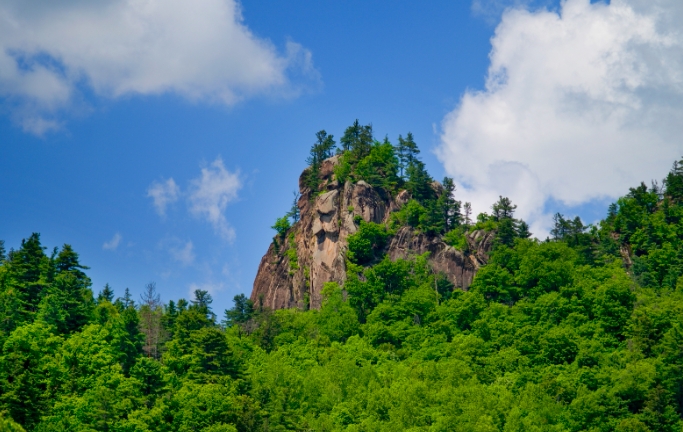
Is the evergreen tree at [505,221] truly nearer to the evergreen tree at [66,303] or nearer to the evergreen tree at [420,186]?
the evergreen tree at [420,186]

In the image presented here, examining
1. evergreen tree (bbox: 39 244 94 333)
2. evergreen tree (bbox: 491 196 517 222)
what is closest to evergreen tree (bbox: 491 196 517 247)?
evergreen tree (bbox: 491 196 517 222)

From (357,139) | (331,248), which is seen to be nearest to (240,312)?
(331,248)

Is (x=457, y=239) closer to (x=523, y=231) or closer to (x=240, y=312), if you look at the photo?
(x=523, y=231)

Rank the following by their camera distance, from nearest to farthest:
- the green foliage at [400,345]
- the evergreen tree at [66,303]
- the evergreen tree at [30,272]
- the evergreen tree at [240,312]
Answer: the green foliage at [400,345], the evergreen tree at [66,303], the evergreen tree at [30,272], the evergreen tree at [240,312]

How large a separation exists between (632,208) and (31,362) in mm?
75868

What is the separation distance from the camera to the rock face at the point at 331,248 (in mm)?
111438

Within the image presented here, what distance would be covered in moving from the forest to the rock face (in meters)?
1.59

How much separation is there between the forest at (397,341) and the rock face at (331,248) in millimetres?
1594

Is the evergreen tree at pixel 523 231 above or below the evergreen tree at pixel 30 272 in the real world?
above

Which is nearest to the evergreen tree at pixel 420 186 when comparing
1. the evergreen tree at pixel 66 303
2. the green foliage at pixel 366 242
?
the green foliage at pixel 366 242

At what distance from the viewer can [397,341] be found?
99.6m

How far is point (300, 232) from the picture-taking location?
120375mm

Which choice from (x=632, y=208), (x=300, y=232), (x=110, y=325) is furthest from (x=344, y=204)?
(x=110, y=325)

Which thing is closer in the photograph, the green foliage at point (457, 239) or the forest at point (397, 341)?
the forest at point (397, 341)
